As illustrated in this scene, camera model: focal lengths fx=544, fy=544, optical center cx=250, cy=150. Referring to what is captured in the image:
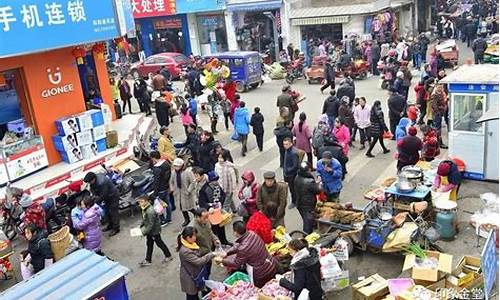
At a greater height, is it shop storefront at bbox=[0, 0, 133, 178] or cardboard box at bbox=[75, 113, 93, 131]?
shop storefront at bbox=[0, 0, 133, 178]

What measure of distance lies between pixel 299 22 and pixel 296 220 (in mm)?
19263

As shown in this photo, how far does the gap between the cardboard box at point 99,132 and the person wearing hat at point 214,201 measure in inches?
201

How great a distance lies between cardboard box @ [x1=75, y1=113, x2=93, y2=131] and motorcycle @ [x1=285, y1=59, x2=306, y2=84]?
12.2 m

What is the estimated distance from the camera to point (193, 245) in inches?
291

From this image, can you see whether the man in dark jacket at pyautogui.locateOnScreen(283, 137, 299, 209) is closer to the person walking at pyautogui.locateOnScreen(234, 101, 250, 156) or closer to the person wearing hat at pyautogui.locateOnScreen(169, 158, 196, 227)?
the person wearing hat at pyautogui.locateOnScreen(169, 158, 196, 227)

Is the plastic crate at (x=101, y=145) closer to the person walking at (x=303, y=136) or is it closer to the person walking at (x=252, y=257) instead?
the person walking at (x=303, y=136)

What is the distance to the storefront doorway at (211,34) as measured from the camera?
3147cm

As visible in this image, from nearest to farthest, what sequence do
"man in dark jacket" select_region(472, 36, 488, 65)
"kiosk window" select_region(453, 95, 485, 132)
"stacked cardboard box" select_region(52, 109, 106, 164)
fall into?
1. "kiosk window" select_region(453, 95, 485, 132)
2. "stacked cardboard box" select_region(52, 109, 106, 164)
3. "man in dark jacket" select_region(472, 36, 488, 65)

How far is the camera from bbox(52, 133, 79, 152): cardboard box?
537 inches

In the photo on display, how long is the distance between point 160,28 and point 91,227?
85.1ft

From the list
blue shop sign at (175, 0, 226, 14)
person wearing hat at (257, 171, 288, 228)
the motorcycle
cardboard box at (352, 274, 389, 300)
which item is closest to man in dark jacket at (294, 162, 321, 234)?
person wearing hat at (257, 171, 288, 228)

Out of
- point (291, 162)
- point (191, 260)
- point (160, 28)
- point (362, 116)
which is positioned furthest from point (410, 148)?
point (160, 28)

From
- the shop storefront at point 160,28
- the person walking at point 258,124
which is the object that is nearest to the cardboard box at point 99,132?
the person walking at point 258,124

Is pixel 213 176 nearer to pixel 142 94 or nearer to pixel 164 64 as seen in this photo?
pixel 142 94
